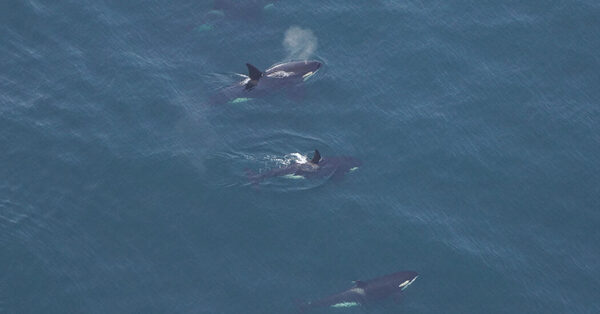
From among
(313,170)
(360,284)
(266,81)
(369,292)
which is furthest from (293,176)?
(369,292)

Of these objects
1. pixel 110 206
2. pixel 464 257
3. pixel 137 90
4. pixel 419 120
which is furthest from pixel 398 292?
pixel 137 90

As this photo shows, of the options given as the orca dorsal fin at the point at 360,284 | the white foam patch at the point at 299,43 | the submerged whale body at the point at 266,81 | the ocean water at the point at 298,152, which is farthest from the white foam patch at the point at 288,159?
the white foam patch at the point at 299,43

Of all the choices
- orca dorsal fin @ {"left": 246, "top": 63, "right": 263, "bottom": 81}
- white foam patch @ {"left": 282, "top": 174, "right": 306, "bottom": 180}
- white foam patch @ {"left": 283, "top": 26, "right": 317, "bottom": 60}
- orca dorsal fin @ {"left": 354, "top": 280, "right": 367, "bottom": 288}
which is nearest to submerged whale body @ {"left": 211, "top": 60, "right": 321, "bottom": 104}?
orca dorsal fin @ {"left": 246, "top": 63, "right": 263, "bottom": 81}

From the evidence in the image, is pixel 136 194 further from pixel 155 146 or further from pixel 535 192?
pixel 535 192

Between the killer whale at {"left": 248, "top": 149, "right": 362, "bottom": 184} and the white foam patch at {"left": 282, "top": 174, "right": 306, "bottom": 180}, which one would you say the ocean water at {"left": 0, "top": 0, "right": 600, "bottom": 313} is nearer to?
→ the white foam patch at {"left": 282, "top": 174, "right": 306, "bottom": 180}

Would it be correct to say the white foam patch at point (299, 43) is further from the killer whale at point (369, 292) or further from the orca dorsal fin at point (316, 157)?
the killer whale at point (369, 292)
